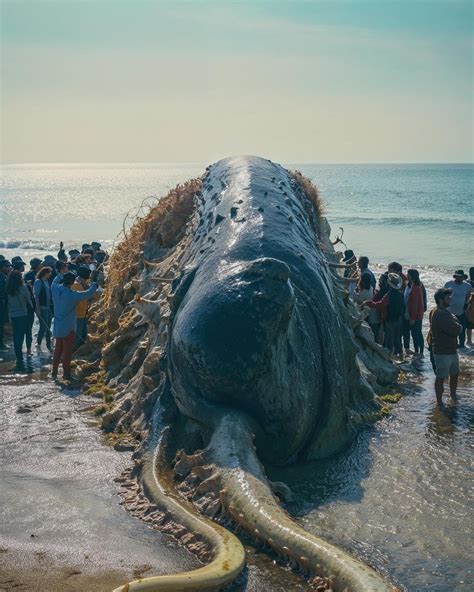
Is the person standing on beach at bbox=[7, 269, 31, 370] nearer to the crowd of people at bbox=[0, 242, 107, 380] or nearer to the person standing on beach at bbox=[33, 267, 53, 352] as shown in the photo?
the crowd of people at bbox=[0, 242, 107, 380]

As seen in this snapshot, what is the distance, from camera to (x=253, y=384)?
7.84m

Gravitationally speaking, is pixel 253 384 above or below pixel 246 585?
above

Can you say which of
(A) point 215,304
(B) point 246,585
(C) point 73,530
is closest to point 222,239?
(A) point 215,304

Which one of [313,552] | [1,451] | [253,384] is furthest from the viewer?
[1,451]

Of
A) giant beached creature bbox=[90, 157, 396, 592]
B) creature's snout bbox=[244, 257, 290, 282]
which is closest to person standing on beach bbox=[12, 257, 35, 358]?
giant beached creature bbox=[90, 157, 396, 592]

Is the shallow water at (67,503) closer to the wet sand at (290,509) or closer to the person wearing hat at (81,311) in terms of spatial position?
the wet sand at (290,509)

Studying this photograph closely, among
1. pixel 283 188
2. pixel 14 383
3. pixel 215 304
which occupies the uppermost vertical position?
pixel 283 188

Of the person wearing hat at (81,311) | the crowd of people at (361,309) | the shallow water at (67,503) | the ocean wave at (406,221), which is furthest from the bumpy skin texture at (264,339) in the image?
the ocean wave at (406,221)

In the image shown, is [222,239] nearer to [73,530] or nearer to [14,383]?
[73,530]

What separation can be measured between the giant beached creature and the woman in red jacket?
4.99 metres

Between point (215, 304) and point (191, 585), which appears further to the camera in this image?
point (215, 304)

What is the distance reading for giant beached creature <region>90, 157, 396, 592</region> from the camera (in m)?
6.09

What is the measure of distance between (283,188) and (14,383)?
460cm

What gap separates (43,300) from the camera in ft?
56.6
